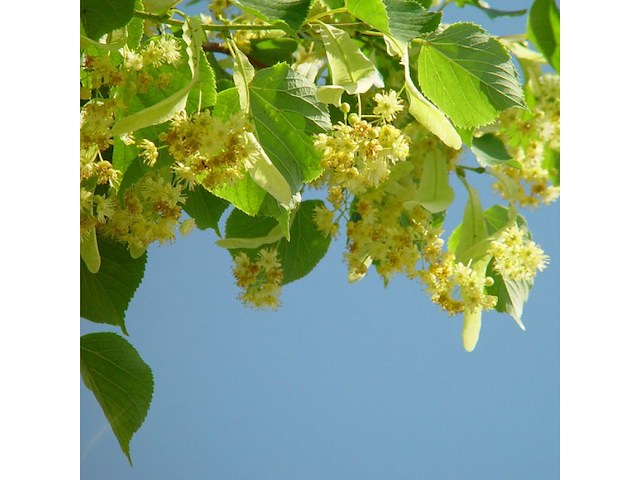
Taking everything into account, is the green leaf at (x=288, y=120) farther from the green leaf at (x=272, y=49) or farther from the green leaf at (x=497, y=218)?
the green leaf at (x=497, y=218)

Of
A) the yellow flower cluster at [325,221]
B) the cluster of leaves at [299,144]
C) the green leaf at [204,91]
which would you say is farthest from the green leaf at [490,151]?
the green leaf at [204,91]

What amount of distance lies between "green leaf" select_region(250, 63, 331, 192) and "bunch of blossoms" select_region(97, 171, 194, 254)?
0.20ft

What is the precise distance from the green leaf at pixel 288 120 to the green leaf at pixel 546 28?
253 millimetres

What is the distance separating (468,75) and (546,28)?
0.17 m

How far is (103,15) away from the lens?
43 centimetres

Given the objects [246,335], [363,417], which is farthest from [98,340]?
[363,417]

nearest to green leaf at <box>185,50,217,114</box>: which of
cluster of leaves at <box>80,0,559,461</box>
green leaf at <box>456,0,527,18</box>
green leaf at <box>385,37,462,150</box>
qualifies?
cluster of leaves at <box>80,0,559,461</box>

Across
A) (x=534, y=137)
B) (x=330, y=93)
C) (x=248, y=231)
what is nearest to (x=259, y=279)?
(x=248, y=231)

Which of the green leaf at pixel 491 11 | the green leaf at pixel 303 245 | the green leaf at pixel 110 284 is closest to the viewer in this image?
the green leaf at pixel 110 284

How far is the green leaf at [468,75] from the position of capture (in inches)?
20.0

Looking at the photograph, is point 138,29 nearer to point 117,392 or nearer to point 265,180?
point 265,180

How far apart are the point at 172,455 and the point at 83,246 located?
23 cm

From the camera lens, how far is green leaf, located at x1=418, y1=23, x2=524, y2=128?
1.67ft

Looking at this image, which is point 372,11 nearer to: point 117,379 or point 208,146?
point 208,146
